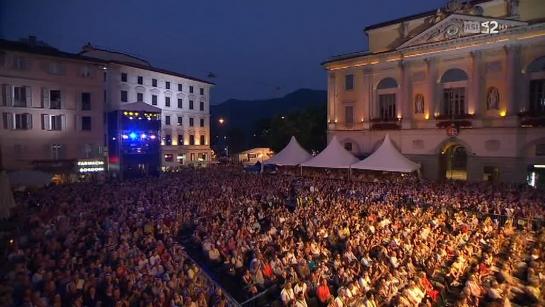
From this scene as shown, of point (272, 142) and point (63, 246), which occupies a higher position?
point (272, 142)

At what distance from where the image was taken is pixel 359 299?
28.9 feet

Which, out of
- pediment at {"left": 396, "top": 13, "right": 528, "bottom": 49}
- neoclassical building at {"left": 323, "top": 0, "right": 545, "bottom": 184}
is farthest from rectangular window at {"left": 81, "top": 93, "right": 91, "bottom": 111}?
pediment at {"left": 396, "top": 13, "right": 528, "bottom": 49}

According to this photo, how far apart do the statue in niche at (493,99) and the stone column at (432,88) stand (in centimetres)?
366

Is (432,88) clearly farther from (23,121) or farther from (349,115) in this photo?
(23,121)

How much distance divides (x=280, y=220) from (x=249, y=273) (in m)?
5.76

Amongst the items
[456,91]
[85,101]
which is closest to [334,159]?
[456,91]

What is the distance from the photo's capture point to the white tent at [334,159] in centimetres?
2968

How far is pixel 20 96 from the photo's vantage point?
32781 millimetres

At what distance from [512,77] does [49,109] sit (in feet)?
128

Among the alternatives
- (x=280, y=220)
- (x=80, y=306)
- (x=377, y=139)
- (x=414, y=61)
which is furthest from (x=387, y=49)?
(x=80, y=306)

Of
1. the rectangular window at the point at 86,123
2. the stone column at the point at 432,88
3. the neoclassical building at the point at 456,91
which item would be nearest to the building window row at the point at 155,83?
the rectangular window at the point at 86,123

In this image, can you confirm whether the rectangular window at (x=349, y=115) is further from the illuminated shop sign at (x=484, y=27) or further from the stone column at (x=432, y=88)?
the illuminated shop sign at (x=484, y=27)

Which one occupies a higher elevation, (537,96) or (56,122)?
(537,96)

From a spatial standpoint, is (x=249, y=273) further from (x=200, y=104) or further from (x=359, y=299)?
(x=200, y=104)
